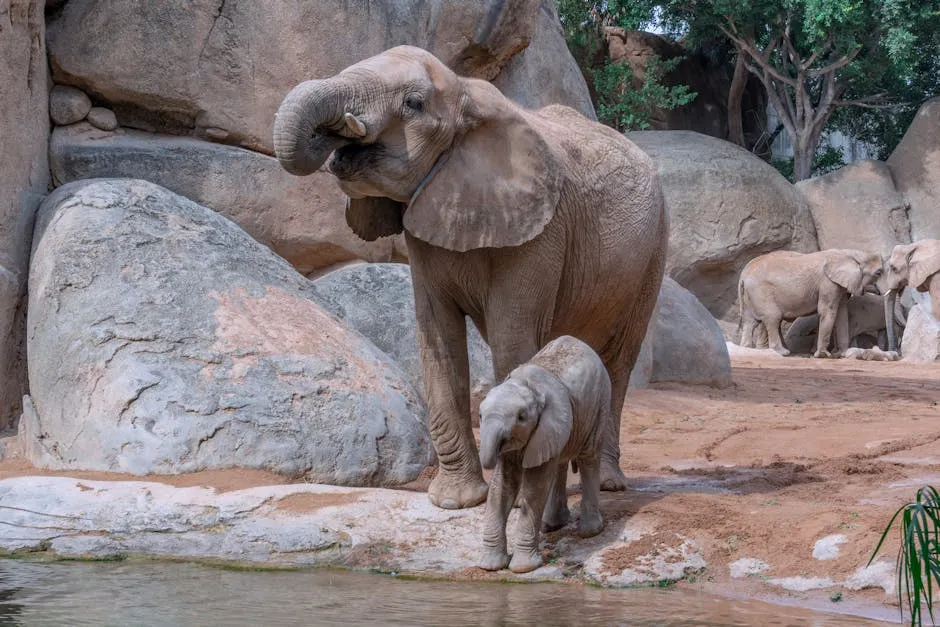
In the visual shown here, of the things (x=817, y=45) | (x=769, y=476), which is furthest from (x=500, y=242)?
(x=817, y=45)

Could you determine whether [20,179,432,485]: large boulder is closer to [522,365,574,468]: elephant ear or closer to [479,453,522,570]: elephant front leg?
[479,453,522,570]: elephant front leg

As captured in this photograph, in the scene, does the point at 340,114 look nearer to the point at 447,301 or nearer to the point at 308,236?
the point at 447,301

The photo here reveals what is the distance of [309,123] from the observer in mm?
4930

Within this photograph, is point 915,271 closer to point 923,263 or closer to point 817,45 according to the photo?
point 923,263

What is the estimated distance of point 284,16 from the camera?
402 inches

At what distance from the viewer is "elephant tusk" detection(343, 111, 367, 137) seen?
5.00m

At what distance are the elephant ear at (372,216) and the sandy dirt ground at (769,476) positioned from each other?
134cm

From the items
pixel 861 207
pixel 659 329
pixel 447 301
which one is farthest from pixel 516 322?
pixel 861 207

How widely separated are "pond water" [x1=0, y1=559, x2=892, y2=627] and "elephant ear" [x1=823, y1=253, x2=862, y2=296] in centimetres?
1511

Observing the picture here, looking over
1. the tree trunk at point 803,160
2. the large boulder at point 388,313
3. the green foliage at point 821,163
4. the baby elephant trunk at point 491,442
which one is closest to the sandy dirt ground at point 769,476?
the baby elephant trunk at point 491,442

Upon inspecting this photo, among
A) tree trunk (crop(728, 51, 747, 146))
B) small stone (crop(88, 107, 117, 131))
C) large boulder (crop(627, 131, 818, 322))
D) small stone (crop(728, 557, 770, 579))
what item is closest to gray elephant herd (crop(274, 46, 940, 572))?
small stone (crop(728, 557, 770, 579))

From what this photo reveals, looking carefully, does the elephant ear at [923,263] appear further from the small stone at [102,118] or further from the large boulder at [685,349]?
the small stone at [102,118]

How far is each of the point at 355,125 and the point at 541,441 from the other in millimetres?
1503

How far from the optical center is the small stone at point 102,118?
377 inches
